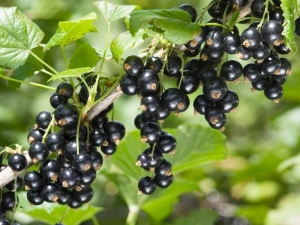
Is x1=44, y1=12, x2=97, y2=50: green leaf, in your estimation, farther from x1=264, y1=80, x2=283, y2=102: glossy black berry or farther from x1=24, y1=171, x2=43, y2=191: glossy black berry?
x1=264, y1=80, x2=283, y2=102: glossy black berry

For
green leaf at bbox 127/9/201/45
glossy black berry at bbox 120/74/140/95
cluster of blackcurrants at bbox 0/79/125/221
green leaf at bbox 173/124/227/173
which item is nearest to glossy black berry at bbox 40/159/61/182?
cluster of blackcurrants at bbox 0/79/125/221

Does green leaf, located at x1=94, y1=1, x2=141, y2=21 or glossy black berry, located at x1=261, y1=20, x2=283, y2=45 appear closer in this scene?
glossy black berry, located at x1=261, y1=20, x2=283, y2=45

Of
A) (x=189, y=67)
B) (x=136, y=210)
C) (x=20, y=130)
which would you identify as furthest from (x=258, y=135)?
(x=189, y=67)

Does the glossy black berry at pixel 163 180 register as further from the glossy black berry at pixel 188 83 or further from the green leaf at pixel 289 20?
the green leaf at pixel 289 20

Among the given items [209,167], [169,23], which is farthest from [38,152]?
[209,167]

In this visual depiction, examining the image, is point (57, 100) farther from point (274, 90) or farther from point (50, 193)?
point (274, 90)

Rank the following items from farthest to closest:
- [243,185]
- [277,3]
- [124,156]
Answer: [243,185]
[124,156]
[277,3]

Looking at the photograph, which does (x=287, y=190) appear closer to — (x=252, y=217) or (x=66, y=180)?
(x=252, y=217)
